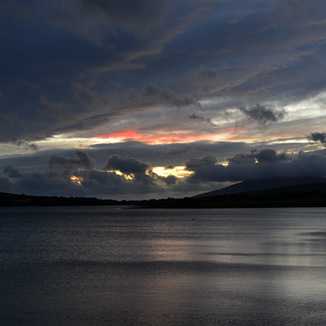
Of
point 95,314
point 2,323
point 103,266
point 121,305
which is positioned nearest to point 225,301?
point 121,305

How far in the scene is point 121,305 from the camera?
26.4 metres

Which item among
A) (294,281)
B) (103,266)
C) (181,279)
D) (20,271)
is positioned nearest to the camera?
(294,281)

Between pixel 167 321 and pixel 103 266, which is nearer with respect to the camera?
pixel 167 321

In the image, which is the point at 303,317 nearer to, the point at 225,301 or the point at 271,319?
the point at 271,319

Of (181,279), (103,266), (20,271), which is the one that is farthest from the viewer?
(103,266)

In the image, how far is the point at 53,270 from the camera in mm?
41156

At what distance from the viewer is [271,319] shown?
899 inches

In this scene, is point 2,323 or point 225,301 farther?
point 225,301

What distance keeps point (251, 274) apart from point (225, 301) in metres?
10.6

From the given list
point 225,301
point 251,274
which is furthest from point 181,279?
point 225,301

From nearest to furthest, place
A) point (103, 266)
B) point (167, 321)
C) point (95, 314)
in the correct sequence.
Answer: point (167, 321), point (95, 314), point (103, 266)

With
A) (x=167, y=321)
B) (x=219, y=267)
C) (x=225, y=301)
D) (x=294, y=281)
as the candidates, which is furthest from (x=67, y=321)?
(x=219, y=267)

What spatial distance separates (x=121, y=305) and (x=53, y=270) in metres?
16.9

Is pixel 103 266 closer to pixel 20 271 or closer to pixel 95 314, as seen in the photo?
pixel 20 271
